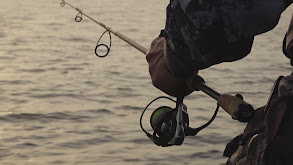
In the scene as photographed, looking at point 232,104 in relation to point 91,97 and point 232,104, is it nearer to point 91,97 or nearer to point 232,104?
point 232,104

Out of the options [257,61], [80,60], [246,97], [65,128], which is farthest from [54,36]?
[65,128]

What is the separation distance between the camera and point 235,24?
2344mm

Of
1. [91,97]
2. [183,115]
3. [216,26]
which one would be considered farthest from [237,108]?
[91,97]

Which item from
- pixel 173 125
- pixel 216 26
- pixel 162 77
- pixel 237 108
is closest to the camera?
pixel 216 26

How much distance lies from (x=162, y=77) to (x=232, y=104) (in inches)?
11.8

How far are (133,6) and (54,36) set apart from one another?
9.53 metres

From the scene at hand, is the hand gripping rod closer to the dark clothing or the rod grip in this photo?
the rod grip

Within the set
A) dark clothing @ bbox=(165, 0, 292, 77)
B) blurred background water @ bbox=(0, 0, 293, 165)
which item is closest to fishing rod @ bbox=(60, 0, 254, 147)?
dark clothing @ bbox=(165, 0, 292, 77)

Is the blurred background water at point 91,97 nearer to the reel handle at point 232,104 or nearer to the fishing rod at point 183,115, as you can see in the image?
the fishing rod at point 183,115

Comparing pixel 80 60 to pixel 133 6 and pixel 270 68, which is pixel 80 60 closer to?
pixel 270 68

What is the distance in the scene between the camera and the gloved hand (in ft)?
9.03

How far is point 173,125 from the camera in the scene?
3008 millimetres

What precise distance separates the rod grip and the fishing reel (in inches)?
6.7

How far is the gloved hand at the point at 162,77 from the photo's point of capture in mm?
2752
